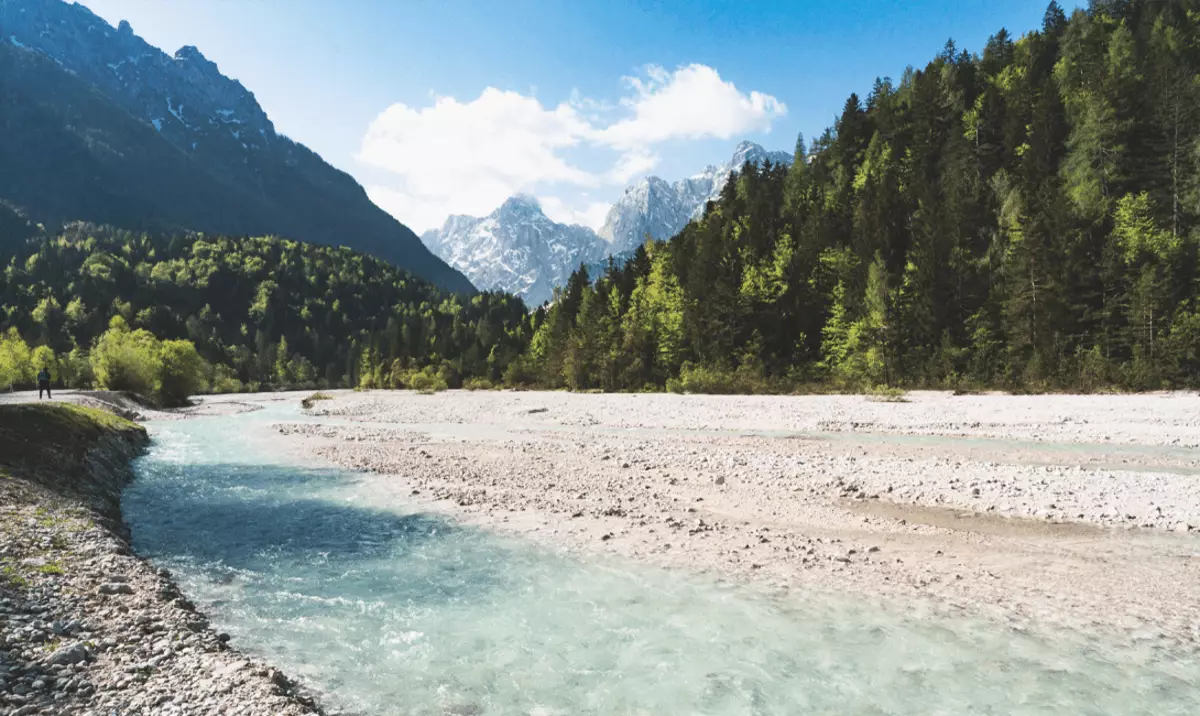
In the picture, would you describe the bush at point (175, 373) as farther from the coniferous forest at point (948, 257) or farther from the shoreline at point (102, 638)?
the shoreline at point (102, 638)

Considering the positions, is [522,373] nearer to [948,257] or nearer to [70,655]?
[948,257]

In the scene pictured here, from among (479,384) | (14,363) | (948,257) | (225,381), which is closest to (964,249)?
(948,257)

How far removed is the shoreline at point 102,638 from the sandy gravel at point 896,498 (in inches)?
277

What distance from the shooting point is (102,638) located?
701 cm

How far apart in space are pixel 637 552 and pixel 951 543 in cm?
693

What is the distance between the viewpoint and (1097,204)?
159ft

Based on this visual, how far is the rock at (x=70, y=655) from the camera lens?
6.24 m

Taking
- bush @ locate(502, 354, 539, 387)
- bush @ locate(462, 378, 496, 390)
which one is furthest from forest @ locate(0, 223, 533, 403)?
bush @ locate(502, 354, 539, 387)

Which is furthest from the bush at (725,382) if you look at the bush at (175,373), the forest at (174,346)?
the bush at (175,373)

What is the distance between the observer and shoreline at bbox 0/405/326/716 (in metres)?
5.70

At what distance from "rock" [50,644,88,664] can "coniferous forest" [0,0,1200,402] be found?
51272 mm

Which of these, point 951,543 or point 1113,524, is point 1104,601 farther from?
point 1113,524

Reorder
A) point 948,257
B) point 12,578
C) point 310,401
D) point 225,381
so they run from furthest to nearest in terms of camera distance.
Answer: point 225,381 < point 310,401 < point 948,257 < point 12,578

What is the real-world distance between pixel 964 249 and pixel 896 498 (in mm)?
52269
